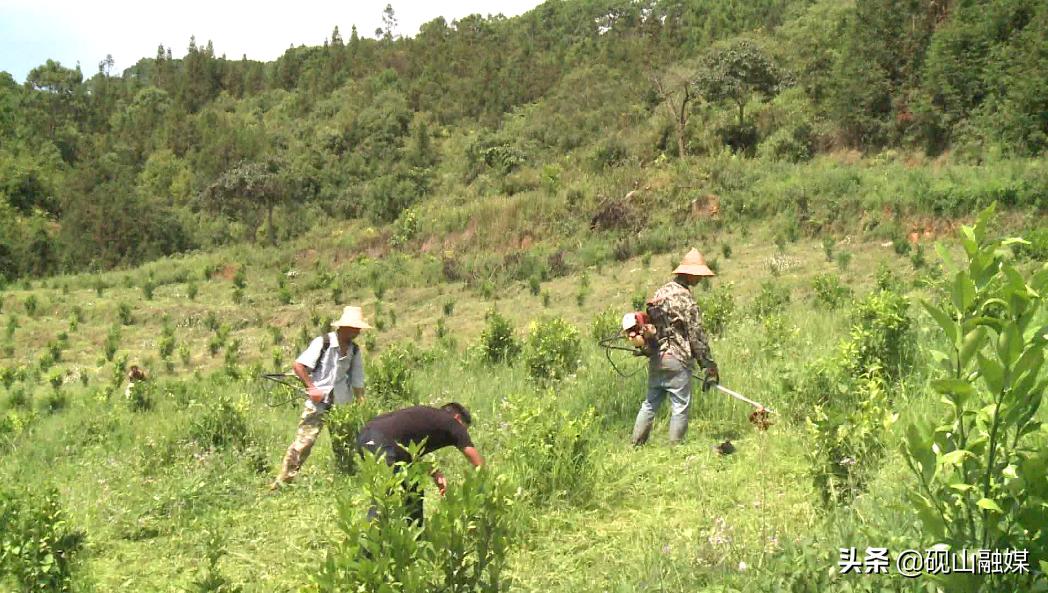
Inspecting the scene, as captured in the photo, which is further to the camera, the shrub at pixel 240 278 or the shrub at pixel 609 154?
the shrub at pixel 609 154

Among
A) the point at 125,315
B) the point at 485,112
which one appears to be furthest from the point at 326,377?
the point at 485,112

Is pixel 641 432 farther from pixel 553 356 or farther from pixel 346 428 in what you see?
pixel 553 356

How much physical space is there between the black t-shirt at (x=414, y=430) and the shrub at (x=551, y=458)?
0.63 metres

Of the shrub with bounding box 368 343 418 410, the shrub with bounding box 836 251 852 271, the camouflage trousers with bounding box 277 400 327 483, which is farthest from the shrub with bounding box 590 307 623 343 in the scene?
the shrub with bounding box 836 251 852 271

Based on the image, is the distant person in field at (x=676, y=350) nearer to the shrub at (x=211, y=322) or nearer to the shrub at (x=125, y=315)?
the shrub at (x=211, y=322)

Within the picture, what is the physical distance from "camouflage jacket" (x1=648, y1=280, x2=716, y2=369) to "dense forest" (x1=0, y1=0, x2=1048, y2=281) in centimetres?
1340

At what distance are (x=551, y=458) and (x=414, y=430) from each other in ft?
3.29

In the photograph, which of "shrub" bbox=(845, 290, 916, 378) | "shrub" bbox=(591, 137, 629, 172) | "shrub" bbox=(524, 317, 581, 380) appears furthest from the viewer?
"shrub" bbox=(591, 137, 629, 172)

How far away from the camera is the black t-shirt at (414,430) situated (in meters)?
4.05

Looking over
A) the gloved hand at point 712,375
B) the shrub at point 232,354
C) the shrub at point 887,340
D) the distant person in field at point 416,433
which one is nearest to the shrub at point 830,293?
the shrub at point 887,340

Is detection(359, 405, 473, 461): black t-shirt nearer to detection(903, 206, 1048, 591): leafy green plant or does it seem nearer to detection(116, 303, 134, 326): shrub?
detection(903, 206, 1048, 591): leafy green plant

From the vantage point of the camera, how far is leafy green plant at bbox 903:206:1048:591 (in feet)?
6.41

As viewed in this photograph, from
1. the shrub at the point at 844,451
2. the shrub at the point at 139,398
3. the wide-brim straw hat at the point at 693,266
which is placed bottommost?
the shrub at the point at 139,398

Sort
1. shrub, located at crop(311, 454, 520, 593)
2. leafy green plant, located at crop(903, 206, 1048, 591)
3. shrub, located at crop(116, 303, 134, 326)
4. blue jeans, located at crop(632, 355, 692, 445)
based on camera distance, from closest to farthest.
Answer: leafy green plant, located at crop(903, 206, 1048, 591) → shrub, located at crop(311, 454, 520, 593) → blue jeans, located at crop(632, 355, 692, 445) → shrub, located at crop(116, 303, 134, 326)
